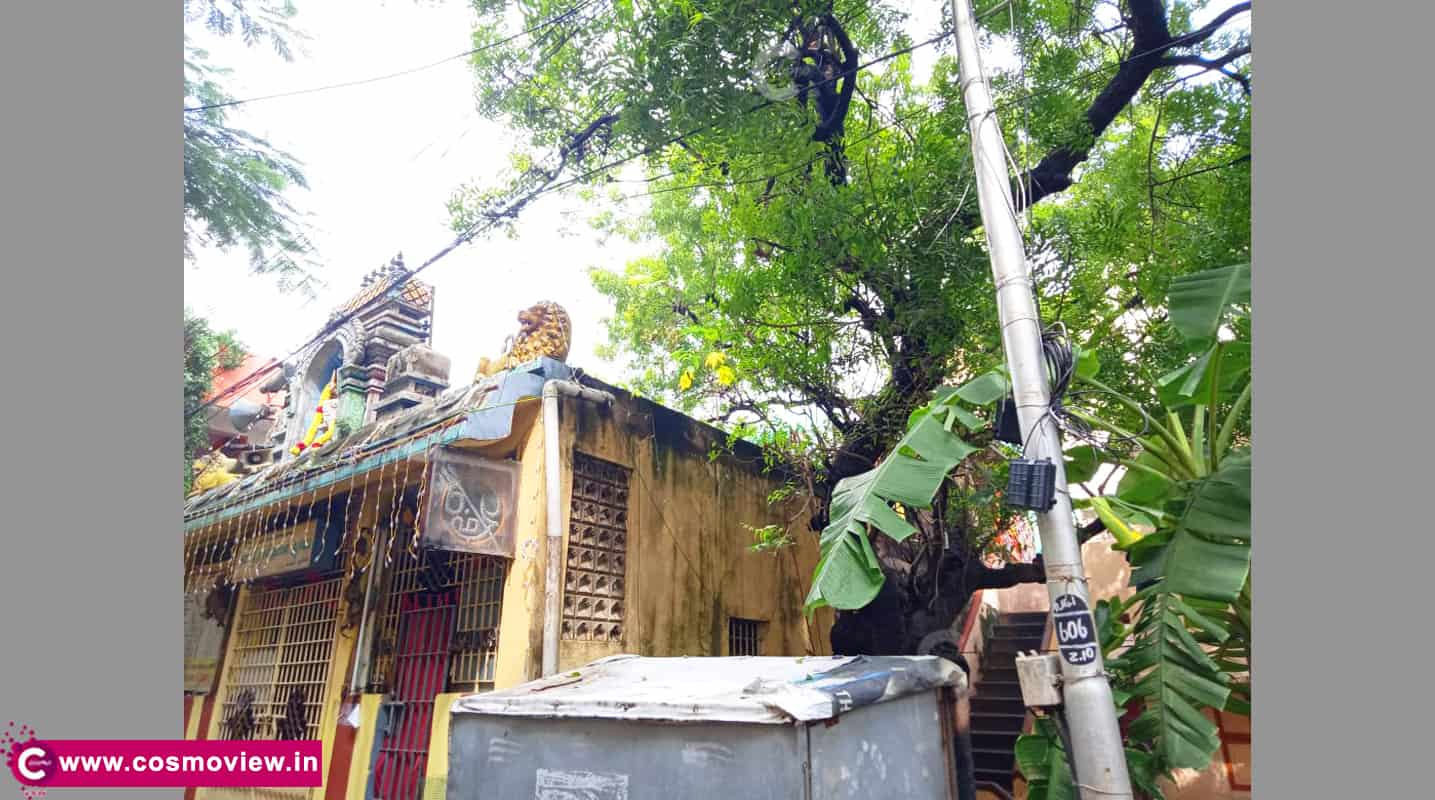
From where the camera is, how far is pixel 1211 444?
4.51m

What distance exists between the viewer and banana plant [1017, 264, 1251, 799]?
382 centimetres

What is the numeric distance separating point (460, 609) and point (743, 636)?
119 inches

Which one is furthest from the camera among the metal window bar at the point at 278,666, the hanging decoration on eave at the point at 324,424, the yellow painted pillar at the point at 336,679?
the hanging decoration on eave at the point at 324,424

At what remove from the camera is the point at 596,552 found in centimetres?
703

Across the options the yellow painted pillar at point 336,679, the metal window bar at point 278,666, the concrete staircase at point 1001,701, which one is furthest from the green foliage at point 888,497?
the metal window bar at point 278,666

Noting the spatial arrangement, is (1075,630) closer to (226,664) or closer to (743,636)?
(743,636)

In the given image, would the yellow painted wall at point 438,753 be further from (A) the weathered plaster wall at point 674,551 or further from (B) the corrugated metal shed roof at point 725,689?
(B) the corrugated metal shed roof at point 725,689

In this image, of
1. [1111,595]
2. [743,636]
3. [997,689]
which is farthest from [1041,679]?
[1111,595]

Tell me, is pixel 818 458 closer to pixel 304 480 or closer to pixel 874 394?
pixel 874 394

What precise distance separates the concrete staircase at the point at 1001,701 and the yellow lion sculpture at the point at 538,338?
5380 mm

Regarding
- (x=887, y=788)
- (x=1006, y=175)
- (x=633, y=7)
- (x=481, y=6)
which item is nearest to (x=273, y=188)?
(x=481, y=6)
